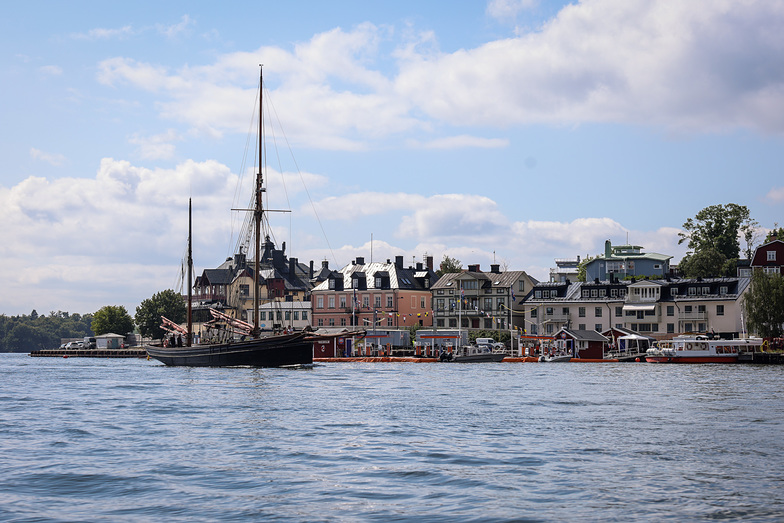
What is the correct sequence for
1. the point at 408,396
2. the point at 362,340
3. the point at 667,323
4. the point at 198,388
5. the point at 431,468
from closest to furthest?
the point at 431,468
the point at 408,396
the point at 198,388
the point at 667,323
the point at 362,340

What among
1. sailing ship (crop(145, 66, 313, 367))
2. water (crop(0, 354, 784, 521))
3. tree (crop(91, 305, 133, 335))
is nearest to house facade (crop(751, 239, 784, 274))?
sailing ship (crop(145, 66, 313, 367))

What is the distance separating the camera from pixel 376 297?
140 m

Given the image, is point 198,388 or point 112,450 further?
point 198,388

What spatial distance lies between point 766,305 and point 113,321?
13025 cm

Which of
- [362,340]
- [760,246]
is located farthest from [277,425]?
[760,246]

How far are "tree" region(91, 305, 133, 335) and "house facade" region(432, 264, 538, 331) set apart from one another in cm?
7871

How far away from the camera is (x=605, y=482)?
19438 mm

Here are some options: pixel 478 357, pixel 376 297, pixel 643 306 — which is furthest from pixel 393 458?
pixel 376 297

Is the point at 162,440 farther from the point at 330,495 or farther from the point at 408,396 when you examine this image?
the point at 408,396

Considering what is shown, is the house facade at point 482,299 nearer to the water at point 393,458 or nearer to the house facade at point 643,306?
the house facade at point 643,306

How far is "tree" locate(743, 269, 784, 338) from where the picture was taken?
99.7 metres

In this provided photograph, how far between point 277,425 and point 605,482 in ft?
45.9

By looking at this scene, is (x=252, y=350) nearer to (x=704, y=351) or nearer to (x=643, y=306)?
(x=704, y=351)

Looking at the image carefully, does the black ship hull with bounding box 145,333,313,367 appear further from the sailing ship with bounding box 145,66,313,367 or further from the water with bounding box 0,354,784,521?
the water with bounding box 0,354,784,521
